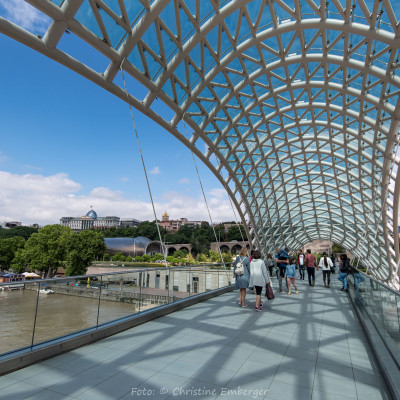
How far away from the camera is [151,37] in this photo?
14656 mm

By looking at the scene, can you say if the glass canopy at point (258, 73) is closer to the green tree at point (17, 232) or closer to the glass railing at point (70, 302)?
the glass railing at point (70, 302)

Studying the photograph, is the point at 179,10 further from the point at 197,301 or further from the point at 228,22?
the point at 197,301

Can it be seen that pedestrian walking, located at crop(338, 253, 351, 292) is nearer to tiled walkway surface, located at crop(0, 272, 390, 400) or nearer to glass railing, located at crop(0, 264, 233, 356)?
tiled walkway surface, located at crop(0, 272, 390, 400)

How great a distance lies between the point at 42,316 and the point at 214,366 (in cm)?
325

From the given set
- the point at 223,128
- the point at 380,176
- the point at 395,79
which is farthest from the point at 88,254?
the point at 395,79

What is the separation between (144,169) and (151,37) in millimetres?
7967

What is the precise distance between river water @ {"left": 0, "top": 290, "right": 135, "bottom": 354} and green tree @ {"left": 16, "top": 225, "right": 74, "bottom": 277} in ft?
204

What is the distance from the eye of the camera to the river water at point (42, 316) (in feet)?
16.0

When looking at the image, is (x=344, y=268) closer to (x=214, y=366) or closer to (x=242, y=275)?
(x=242, y=275)

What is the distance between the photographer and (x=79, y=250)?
202ft

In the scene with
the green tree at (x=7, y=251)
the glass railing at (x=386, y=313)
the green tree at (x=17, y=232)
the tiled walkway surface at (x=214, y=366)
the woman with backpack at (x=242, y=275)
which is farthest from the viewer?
the green tree at (x=17, y=232)

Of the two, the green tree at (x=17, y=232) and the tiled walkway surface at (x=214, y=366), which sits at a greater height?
the green tree at (x=17, y=232)

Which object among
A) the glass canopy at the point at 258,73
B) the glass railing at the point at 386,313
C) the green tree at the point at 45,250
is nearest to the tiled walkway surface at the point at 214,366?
the glass railing at the point at 386,313

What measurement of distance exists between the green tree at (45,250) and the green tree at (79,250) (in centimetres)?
240
